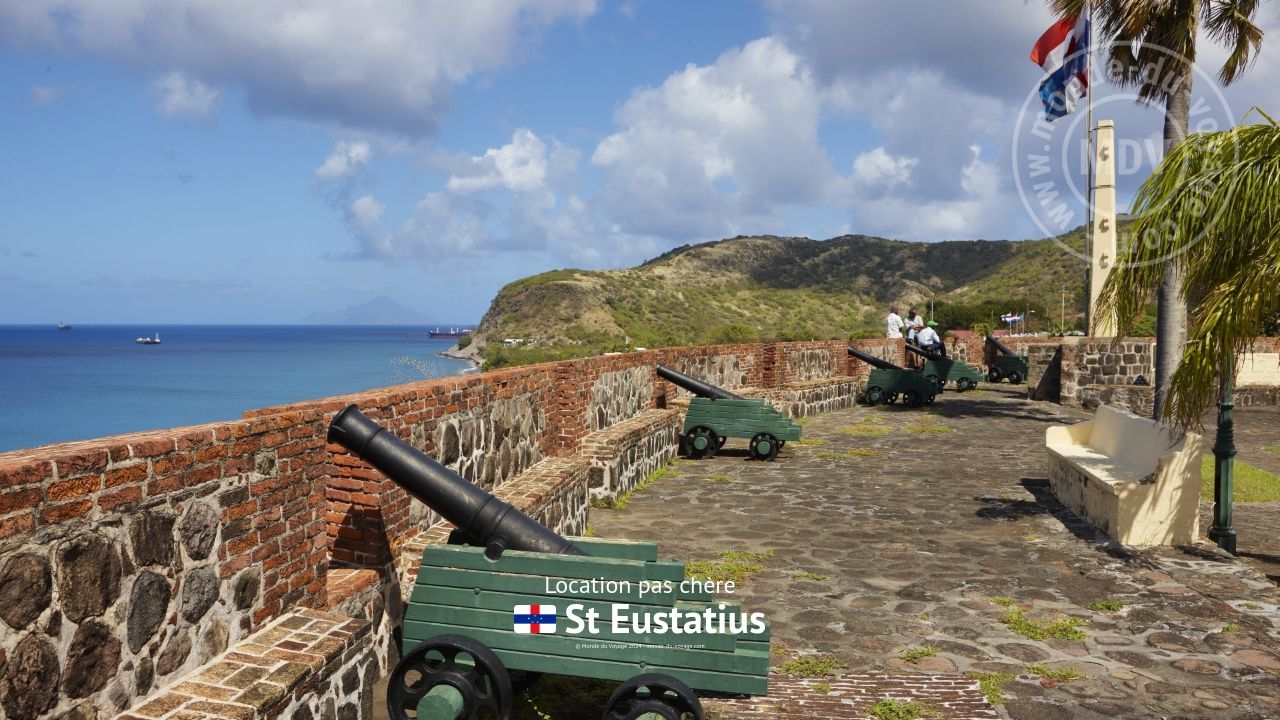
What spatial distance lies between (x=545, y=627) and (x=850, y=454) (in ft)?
31.9

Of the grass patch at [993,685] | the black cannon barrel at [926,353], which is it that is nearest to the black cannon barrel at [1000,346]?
the black cannon barrel at [926,353]

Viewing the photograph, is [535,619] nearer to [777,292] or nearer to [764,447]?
[764,447]

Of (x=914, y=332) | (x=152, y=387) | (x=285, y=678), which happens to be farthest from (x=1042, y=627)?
(x=152, y=387)

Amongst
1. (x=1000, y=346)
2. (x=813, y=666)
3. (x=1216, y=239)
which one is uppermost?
(x=1216, y=239)

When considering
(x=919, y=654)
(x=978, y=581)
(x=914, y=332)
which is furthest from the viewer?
(x=914, y=332)

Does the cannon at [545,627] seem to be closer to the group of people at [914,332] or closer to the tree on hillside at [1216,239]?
the tree on hillside at [1216,239]

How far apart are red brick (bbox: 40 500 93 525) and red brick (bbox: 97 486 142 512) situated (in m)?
0.05

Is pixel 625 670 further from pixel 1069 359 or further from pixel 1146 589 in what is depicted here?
pixel 1069 359

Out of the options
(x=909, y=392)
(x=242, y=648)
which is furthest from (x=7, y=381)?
(x=242, y=648)

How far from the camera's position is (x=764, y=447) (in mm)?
12375

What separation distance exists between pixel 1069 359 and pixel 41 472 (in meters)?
21.4

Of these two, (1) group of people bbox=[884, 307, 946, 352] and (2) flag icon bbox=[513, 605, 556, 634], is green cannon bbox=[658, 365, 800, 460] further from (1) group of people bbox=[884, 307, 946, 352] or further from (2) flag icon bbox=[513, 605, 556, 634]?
(1) group of people bbox=[884, 307, 946, 352]

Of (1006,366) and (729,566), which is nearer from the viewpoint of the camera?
(729,566)

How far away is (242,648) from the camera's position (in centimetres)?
376
